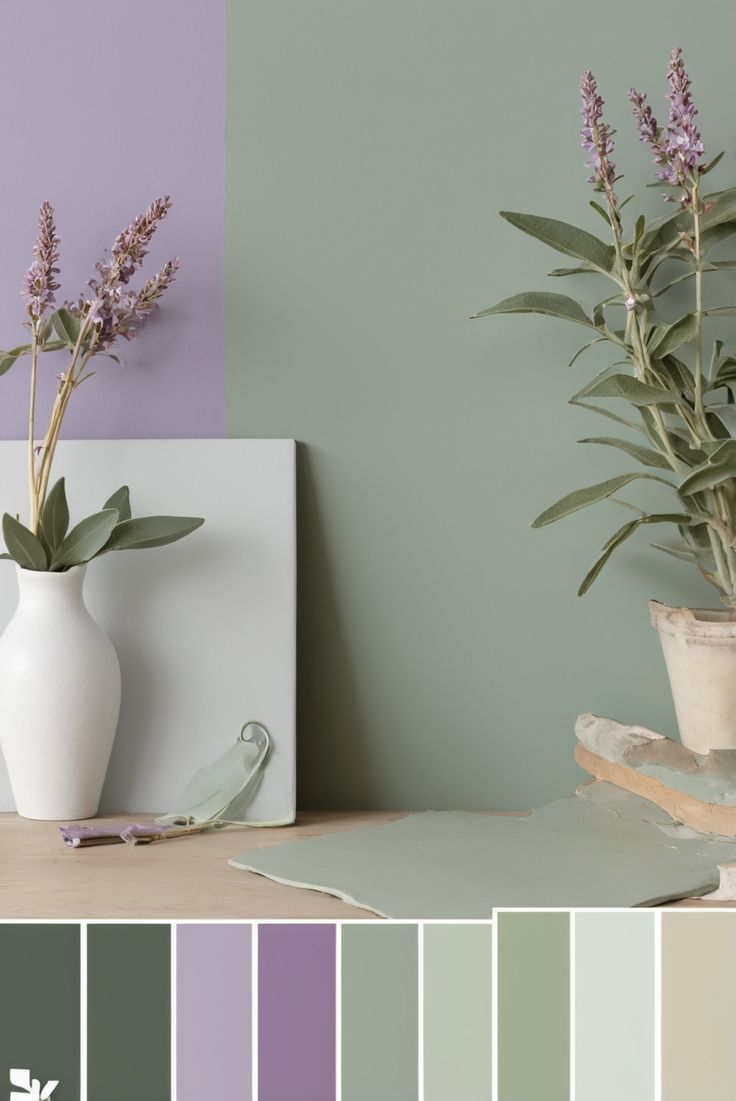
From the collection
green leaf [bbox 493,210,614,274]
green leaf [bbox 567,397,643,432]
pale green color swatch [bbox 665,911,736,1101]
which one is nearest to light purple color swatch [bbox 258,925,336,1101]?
pale green color swatch [bbox 665,911,736,1101]

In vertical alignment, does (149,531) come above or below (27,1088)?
above

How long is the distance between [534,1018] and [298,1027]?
161 millimetres

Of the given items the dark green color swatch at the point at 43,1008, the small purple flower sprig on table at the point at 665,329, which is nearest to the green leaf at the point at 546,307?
the small purple flower sprig on table at the point at 665,329

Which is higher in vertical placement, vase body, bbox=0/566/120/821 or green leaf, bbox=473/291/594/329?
green leaf, bbox=473/291/594/329

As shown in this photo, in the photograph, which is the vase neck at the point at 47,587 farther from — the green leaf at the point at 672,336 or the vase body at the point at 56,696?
the green leaf at the point at 672,336

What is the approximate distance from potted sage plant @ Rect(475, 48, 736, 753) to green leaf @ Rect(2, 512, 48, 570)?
1.63 ft

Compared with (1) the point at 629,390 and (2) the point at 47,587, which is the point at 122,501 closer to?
(2) the point at 47,587

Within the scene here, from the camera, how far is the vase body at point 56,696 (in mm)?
1001

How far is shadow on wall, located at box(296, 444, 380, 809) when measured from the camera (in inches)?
45.3

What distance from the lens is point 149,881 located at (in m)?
0.86

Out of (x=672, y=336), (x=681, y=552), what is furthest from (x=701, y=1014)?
(x=672, y=336)

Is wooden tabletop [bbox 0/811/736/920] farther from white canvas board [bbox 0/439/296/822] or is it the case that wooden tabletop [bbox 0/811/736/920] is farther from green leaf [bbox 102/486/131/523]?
green leaf [bbox 102/486/131/523]

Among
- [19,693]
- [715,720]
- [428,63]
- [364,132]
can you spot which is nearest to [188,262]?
[364,132]

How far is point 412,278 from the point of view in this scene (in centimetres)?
114
